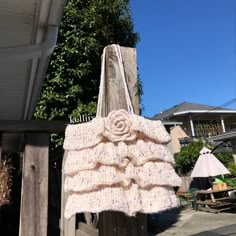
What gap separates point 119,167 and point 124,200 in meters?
0.11

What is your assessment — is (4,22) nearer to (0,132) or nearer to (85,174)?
(0,132)

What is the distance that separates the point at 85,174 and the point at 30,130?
56 centimetres

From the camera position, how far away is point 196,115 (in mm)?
23016

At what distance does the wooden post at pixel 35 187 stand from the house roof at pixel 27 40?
185 mm

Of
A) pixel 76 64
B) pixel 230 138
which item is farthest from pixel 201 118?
pixel 76 64

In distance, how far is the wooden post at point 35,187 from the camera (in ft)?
4.77

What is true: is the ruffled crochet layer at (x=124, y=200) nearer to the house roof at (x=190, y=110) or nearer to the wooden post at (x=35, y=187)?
the wooden post at (x=35, y=187)

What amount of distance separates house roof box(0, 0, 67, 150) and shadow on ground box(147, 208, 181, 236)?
18.3ft

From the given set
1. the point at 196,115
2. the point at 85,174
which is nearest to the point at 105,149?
the point at 85,174

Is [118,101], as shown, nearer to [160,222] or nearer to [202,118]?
[160,222]

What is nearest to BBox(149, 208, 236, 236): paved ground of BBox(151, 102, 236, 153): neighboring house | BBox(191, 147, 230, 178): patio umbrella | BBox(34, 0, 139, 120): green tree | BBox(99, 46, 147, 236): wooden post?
BBox(191, 147, 230, 178): patio umbrella

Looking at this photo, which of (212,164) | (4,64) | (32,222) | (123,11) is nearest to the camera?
(32,222)

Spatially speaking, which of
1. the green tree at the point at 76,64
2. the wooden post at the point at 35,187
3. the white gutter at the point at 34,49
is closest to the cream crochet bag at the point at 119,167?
the wooden post at the point at 35,187

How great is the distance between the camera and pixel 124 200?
1082 mm
